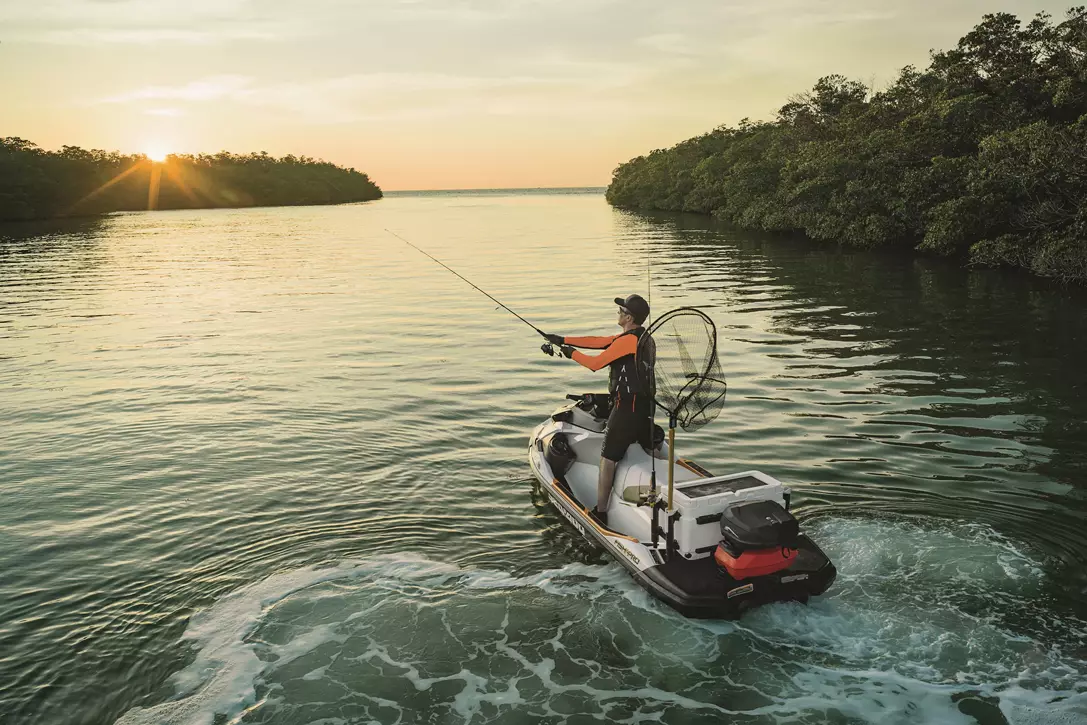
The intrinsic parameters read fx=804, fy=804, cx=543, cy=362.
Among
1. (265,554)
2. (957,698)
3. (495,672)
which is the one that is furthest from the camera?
(265,554)

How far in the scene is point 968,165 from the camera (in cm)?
3128

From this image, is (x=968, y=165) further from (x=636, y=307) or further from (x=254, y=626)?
(x=254, y=626)

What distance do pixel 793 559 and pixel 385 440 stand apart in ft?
23.5

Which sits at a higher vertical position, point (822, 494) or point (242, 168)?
point (242, 168)

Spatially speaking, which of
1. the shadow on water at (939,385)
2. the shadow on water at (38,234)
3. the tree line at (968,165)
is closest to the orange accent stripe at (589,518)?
the shadow on water at (939,385)

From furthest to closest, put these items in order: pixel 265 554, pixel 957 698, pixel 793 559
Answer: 1. pixel 265 554
2. pixel 793 559
3. pixel 957 698

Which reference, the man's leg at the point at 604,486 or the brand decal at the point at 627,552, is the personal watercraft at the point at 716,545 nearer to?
the brand decal at the point at 627,552

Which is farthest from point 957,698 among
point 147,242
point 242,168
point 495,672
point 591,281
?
point 242,168

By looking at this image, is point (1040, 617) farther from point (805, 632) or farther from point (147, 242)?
point (147, 242)

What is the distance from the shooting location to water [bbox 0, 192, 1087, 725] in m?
6.18

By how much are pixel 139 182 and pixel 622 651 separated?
5775 inches

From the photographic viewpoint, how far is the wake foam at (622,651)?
5.92 m

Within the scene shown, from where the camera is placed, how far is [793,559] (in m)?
6.86

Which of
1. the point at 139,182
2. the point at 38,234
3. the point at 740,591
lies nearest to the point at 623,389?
the point at 740,591
